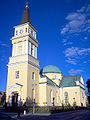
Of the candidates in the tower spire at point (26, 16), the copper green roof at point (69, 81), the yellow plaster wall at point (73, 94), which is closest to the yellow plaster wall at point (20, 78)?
the tower spire at point (26, 16)

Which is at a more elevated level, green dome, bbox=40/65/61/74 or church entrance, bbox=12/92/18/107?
green dome, bbox=40/65/61/74

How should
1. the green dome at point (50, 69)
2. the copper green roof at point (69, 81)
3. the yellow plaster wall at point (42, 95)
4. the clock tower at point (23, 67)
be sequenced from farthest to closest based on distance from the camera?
the green dome at point (50, 69) → the copper green roof at point (69, 81) → the yellow plaster wall at point (42, 95) → the clock tower at point (23, 67)

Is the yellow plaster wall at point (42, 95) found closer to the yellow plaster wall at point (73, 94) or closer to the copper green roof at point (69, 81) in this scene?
the yellow plaster wall at point (73, 94)

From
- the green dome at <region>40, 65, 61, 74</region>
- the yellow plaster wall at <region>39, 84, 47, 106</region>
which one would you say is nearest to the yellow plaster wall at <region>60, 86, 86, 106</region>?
the green dome at <region>40, 65, 61, 74</region>

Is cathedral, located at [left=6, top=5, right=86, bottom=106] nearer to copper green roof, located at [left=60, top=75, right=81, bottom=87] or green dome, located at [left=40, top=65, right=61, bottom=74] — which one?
copper green roof, located at [left=60, top=75, right=81, bottom=87]

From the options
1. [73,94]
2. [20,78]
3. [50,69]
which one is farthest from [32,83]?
[50,69]

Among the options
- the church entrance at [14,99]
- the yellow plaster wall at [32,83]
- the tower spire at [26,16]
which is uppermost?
the tower spire at [26,16]

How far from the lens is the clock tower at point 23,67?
104 feet

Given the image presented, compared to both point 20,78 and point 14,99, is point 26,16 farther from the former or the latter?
point 14,99

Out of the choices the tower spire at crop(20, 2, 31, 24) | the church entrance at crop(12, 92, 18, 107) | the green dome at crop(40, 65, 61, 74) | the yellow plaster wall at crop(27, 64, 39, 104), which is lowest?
the church entrance at crop(12, 92, 18, 107)

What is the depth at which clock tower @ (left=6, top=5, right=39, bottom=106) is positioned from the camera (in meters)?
31.6

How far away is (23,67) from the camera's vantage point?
110ft

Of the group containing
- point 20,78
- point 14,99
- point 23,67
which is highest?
Result: point 23,67

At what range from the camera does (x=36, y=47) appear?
1576 inches
